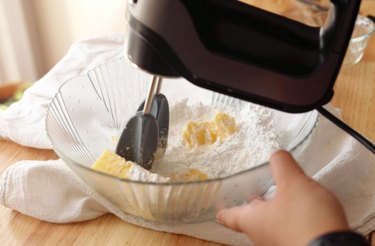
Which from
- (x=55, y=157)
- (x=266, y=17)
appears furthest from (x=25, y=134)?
(x=266, y=17)

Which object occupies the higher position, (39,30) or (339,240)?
(339,240)

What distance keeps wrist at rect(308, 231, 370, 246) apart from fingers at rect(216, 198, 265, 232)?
0.07m

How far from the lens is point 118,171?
1.88 ft

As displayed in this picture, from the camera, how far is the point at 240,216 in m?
0.48

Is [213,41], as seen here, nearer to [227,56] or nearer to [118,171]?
[227,56]

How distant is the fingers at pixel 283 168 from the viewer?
0.48 meters

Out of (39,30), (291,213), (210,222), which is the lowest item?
(39,30)

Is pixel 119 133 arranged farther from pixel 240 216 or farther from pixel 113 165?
pixel 240 216

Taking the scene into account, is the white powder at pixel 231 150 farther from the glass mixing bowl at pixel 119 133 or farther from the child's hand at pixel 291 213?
the child's hand at pixel 291 213

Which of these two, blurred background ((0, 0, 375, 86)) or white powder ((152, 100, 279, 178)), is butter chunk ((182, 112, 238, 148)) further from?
blurred background ((0, 0, 375, 86))

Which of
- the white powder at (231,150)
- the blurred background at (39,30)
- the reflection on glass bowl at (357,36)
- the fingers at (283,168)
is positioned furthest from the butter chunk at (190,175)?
the blurred background at (39,30)

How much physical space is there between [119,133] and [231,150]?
138mm

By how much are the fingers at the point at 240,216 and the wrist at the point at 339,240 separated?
0.07 meters

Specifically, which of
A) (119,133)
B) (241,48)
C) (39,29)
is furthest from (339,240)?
(39,29)
